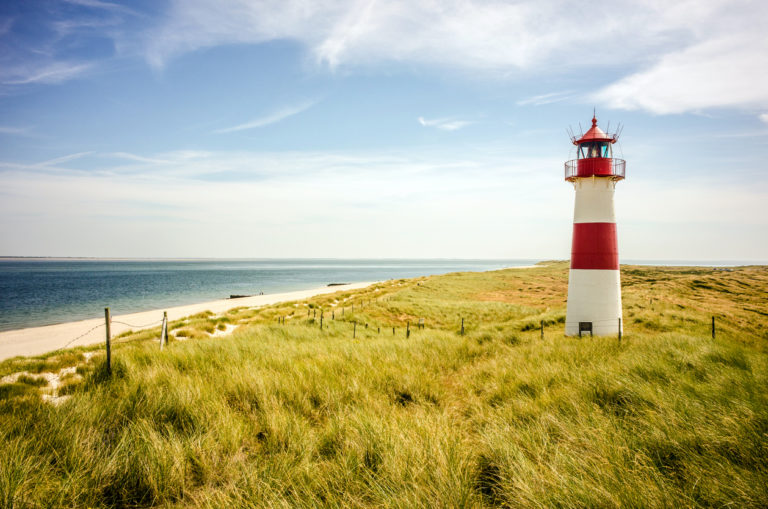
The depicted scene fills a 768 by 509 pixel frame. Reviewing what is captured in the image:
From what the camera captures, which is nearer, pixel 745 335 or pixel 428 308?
pixel 745 335

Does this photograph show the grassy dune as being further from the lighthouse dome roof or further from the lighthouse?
the lighthouse dome roof

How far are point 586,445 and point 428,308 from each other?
21.3m

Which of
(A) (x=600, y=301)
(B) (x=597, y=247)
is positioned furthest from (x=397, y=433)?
(B) (x=597, y=247)

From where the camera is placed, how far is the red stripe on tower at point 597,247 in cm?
1230

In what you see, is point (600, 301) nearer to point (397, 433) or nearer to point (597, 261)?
point (597, 261)

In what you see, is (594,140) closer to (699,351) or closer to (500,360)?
(699,351)

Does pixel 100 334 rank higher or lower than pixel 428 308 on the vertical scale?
lower

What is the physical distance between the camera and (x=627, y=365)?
6.98 metres

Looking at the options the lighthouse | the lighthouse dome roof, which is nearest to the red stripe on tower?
the lighthouse

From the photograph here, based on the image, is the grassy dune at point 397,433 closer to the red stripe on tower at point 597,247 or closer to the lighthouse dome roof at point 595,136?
the red stripe on tower at point 597,247

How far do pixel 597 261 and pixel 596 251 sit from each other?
34 cm

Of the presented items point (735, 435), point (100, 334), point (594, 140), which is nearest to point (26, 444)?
point (735, 435)

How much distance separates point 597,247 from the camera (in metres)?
12.3

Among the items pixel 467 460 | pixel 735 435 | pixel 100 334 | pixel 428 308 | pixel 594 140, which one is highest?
pixel 594 140
